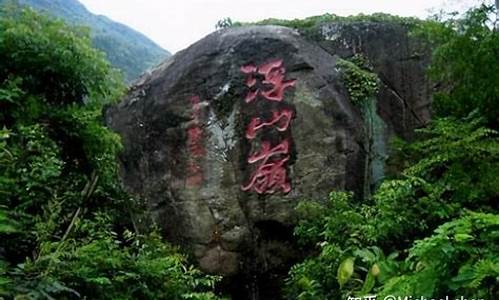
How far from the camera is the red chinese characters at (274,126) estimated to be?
6.68 metres

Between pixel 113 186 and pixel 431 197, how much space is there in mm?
3279

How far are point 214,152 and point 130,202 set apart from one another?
3.83ft

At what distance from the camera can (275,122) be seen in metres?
6.80

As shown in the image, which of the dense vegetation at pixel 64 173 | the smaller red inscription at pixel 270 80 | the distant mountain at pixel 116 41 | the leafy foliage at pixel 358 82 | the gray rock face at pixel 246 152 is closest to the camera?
the dense vegetation at pixel 64 173

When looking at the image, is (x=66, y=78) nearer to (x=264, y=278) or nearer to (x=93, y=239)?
(x=93, y=239)

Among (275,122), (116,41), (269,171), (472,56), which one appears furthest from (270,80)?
(116,41)

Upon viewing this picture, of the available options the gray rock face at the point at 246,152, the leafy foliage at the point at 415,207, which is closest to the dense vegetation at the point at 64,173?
the gray rock face at the point at 246,152

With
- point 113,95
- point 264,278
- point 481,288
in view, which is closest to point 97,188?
point 113,95

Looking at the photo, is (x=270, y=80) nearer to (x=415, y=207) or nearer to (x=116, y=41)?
(x=415, y=207)

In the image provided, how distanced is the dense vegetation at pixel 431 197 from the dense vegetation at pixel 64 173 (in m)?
1.17

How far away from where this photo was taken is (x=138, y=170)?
7.17m

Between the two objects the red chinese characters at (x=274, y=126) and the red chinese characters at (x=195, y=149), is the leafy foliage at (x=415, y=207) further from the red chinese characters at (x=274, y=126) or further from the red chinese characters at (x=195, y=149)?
the red chinese characters at (x=195, y=149)

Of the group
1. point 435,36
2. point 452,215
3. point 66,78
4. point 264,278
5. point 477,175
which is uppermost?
point 435,36

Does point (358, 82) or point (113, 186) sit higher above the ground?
point (358, 82)
